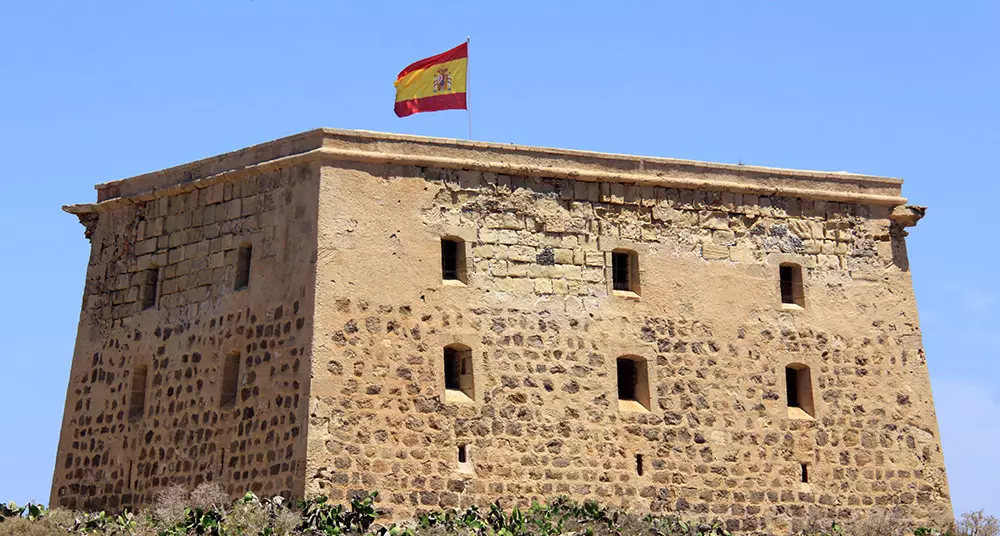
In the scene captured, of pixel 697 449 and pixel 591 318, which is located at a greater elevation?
pixel 591 318

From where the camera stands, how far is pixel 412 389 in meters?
25.4

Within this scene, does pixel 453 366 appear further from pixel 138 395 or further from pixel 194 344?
pixel 138 395

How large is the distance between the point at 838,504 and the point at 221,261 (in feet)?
32.9

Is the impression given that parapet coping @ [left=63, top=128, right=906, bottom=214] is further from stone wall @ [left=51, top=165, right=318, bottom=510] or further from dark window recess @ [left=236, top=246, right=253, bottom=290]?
dark window recess @ [left=236, top=246, right=253, bottom=290]

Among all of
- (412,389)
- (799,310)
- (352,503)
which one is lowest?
(352,503)

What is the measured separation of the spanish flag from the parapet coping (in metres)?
1.13

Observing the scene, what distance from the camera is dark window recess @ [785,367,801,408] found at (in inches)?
1107

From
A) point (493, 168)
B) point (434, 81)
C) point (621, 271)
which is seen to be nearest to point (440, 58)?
point (434, 81)

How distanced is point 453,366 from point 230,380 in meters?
3.27

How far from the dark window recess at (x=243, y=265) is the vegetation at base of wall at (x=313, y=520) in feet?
10.2

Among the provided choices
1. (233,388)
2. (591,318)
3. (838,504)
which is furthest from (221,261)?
(838,504)

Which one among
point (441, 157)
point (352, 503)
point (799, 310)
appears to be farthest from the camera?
point (799, 310)

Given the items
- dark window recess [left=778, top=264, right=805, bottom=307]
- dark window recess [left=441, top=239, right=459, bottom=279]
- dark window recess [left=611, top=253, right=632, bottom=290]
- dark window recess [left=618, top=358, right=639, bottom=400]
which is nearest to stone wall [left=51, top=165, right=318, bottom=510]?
dark window recess [left=441, top=239, right=459, bottom=279]

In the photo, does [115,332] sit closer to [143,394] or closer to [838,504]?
[143,394]
